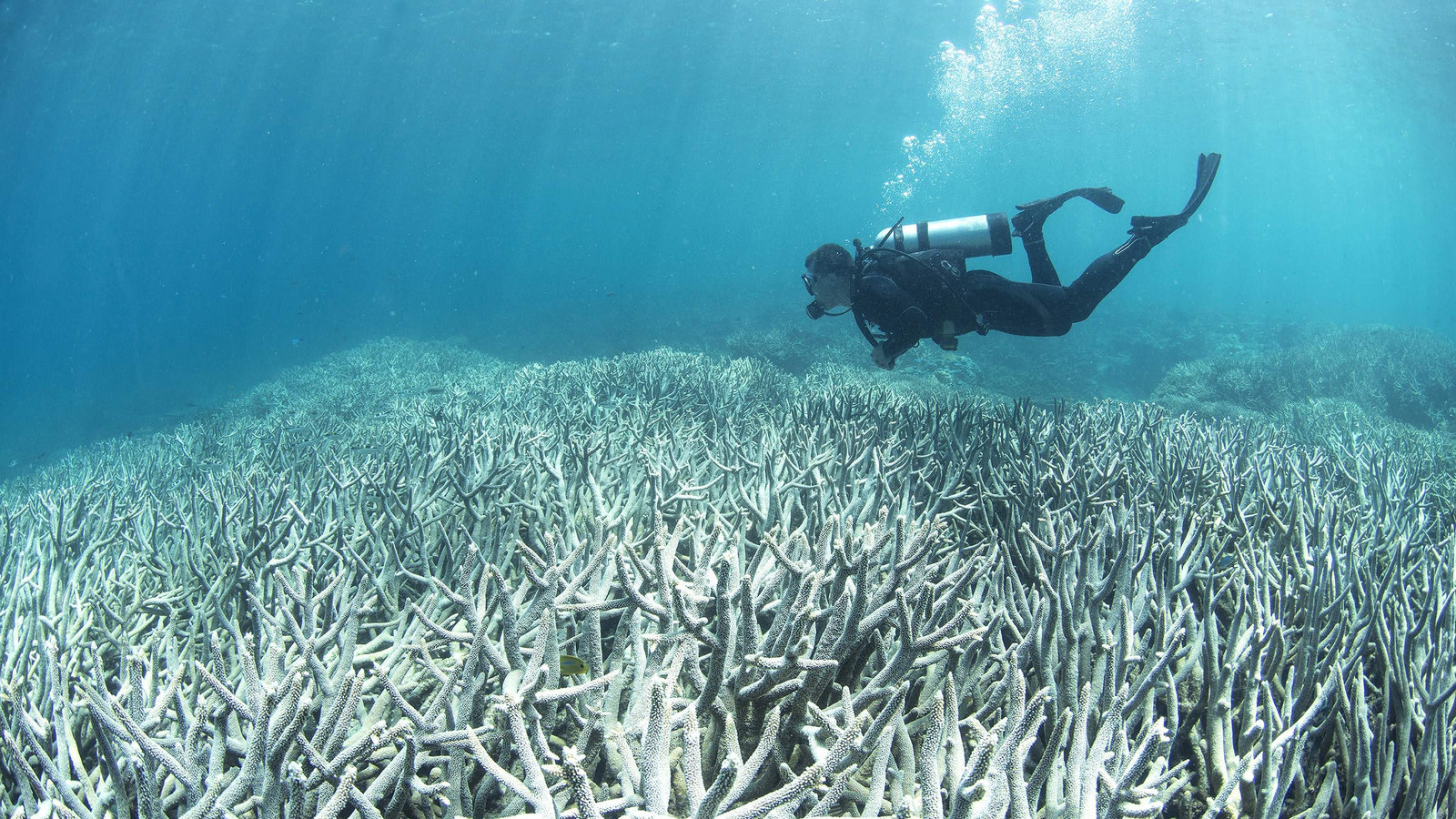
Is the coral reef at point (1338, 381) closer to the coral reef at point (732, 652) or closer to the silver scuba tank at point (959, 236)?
the silver scuba tank at point (959, 236)

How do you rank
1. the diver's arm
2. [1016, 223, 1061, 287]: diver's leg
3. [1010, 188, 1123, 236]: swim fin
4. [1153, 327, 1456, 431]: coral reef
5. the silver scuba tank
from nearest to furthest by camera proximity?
the diver's arm
the silver scuba tank
[1010, 188, 1123, 236]: swim fin
[1016, 223, 1061, 287]: diver's leg
[1153, 327, 1456, 431]: coral reef

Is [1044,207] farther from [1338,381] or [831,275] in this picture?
[1338,381]

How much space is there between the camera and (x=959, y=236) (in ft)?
21.2

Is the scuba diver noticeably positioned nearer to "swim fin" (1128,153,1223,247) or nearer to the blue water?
"swim fin" (1128,153,1223,247)

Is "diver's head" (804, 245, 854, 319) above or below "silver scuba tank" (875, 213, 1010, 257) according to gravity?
below

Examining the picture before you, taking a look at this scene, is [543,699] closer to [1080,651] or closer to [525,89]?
[1080,651]

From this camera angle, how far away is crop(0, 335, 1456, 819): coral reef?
1.28 m

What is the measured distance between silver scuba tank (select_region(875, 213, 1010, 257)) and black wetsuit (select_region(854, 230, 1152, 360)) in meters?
0.29

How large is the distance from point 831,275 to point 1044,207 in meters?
3.27

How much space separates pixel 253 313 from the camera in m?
87.1

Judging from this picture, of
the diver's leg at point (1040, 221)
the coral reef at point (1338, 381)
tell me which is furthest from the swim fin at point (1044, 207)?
the coral reef at point (1338, 381)

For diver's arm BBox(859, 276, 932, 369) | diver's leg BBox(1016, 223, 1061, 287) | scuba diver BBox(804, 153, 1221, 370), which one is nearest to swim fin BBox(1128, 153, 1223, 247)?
scuba diver BBox(804, 153, 1221, 370)

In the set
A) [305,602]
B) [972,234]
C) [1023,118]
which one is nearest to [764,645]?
[305,602]

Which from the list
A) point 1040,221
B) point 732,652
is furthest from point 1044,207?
point 732,652
